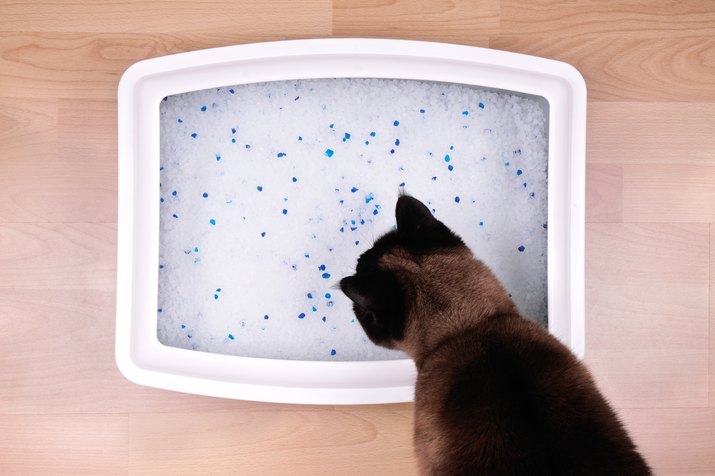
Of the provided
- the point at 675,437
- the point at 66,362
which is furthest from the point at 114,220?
the point at 675,437

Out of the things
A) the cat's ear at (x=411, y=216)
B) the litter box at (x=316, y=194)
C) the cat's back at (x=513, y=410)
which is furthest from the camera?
the litter box at (x=316, y=194)

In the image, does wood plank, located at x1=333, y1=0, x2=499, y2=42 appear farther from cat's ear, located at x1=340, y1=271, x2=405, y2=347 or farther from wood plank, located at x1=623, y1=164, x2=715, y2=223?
cat's ear, located at x1=340, y1=271, x2=405, y2=347

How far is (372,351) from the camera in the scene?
1.01 meters

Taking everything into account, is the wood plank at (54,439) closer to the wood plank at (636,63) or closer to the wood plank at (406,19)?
the wood plank at (406,19)

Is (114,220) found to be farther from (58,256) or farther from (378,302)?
(378,302)

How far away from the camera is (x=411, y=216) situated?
2.62 feet

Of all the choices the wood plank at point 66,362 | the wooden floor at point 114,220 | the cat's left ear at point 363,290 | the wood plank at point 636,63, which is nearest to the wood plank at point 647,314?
the wooden floor at point 114,220

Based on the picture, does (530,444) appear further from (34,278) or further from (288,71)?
(34,278)

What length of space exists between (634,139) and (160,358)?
3.11 feet

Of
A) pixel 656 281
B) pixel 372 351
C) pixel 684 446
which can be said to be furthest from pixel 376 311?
pixel 684 446

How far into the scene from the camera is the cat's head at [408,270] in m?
0.77

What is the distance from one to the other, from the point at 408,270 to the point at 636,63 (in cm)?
64

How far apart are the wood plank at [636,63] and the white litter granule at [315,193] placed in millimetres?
132

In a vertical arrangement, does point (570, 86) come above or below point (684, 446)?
above
